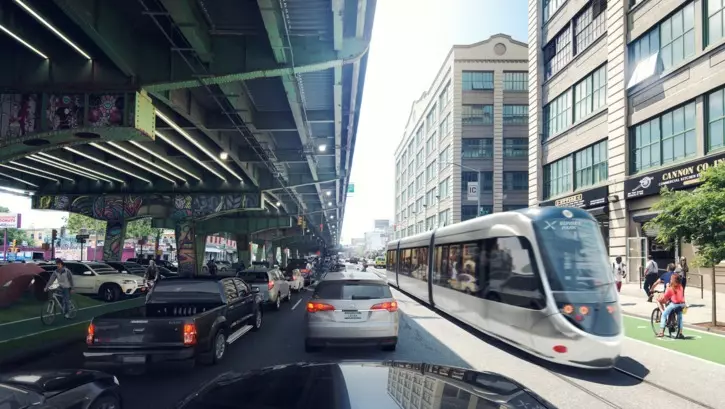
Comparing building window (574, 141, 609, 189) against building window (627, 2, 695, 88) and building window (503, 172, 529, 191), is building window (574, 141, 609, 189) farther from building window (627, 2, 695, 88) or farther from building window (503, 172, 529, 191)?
building window (503, 172, 529, 191)

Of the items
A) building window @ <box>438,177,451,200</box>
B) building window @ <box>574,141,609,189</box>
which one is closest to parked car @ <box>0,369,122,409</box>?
building window @ <box>574,141,609,189</box>

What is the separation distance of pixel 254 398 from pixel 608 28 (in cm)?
2954

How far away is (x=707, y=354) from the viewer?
948cm

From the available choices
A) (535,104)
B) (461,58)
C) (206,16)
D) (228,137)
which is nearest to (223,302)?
(206,16)

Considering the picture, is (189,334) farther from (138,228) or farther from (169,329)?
(138,228)

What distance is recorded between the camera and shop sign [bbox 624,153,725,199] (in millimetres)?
18812

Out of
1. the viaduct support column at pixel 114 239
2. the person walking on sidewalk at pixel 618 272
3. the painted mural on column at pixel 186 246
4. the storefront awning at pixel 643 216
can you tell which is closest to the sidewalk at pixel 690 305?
the person walking on sidewalk at pixel 618 272

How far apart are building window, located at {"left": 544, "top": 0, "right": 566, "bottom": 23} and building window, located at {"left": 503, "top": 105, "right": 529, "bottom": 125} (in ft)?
77.6

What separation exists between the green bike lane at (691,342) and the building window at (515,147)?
4576cm

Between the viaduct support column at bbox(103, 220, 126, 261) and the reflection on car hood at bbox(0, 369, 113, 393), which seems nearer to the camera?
the reflection on car hood at bbox(0, 369, 113, 393)

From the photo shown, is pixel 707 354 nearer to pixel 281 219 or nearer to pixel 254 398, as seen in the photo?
pixel 254 398

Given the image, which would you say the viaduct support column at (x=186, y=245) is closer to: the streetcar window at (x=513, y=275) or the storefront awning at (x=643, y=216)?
the storefront awning at (x=643, y=216)

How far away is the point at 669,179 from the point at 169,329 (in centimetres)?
2148

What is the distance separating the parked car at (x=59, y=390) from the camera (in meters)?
3.73
